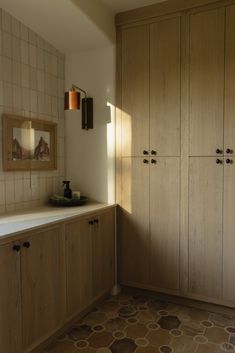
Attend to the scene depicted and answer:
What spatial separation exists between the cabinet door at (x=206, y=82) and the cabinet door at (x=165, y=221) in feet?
0.95

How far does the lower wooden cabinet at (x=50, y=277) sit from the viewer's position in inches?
69.7

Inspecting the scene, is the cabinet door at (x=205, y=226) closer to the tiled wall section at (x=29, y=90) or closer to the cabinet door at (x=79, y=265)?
the cabinet door at (x=79, y=265)

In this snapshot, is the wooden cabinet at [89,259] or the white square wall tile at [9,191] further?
the white square wall tile at [9,191]

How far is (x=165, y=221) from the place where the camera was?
2.70 meters

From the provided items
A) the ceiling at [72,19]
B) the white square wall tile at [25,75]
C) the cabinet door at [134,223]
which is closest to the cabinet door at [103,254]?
the cabinet door at [134,223]

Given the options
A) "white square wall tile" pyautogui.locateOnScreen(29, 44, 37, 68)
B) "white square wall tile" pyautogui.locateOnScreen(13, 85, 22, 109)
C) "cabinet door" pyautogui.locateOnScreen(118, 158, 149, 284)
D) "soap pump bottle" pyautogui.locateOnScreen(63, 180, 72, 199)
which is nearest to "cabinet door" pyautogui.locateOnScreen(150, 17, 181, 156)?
"cabinet door" pyautogui.locateOnScreen(118, 158, 149, 284)

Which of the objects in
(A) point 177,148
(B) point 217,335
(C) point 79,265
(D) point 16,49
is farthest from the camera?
(A) point 177,148

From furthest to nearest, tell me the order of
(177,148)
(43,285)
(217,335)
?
(177,148) < (217,335) < (43,285)

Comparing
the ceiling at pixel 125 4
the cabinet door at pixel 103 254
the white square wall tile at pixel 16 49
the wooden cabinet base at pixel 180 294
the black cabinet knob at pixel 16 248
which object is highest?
the ceiling at pixel 125 4

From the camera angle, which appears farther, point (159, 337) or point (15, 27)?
point (15, 27)

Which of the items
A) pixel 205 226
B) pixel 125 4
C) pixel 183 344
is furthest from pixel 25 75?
pixel 183 344

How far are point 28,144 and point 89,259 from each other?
109cm

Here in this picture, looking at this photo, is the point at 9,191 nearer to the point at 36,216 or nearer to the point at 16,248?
the point at 36,216

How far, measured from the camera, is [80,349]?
2.08m
